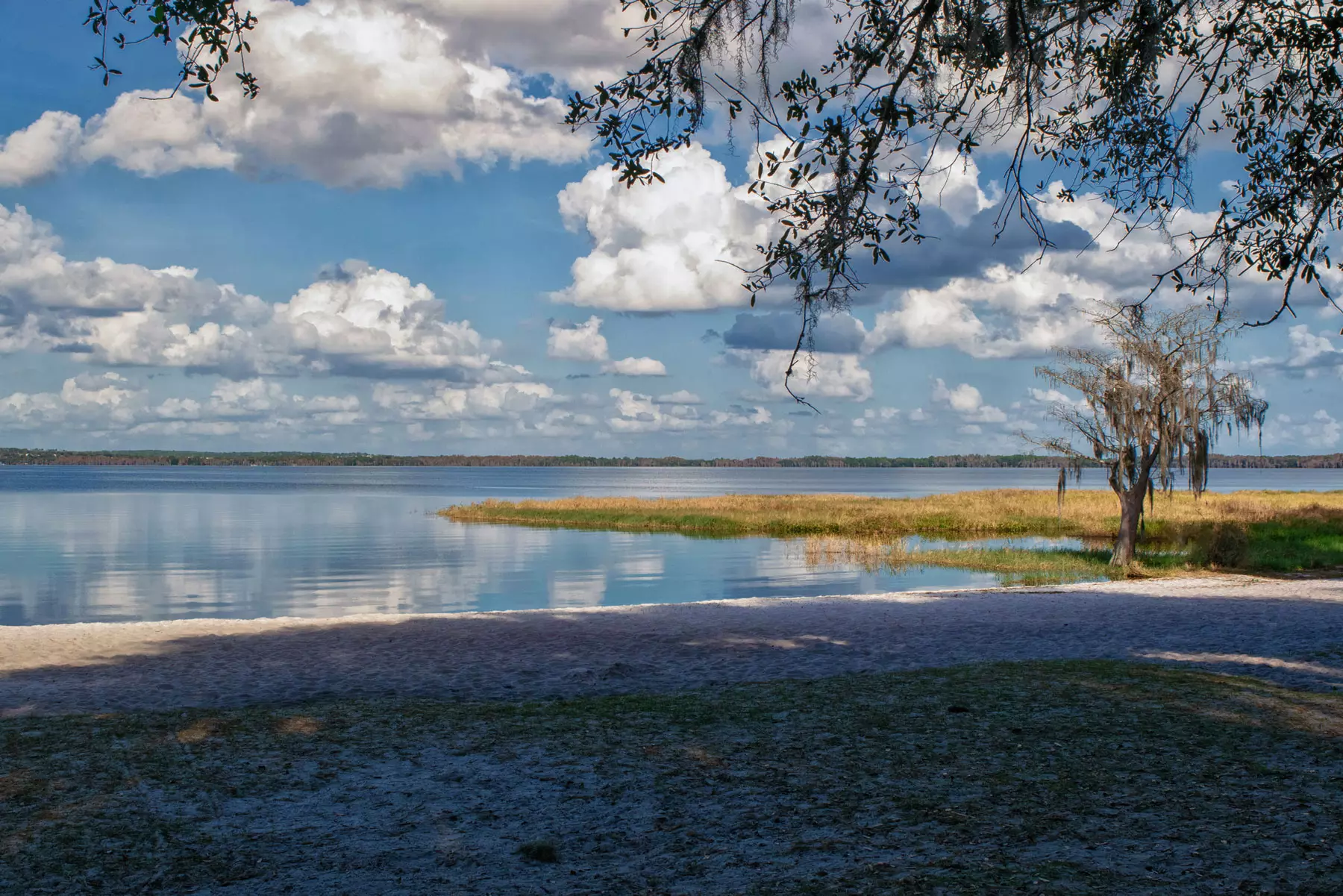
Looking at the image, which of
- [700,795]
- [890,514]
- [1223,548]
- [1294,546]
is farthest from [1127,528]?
[890,514]

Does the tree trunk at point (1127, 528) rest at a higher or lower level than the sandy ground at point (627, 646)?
higher

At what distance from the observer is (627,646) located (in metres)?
15.4

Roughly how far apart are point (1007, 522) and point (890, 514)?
6.06m

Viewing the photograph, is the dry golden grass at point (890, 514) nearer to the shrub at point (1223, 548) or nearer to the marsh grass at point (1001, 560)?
the marsh grass at point (1001, 560)

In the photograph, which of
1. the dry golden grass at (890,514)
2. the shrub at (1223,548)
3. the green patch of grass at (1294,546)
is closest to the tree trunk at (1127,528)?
the shrub at (1223,548)

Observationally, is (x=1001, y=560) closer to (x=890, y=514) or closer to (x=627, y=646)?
(x=890, y=514)

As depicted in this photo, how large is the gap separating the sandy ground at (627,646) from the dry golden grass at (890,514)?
72.4 ft

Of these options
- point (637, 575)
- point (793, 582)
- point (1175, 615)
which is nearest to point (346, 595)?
point (637, 575)

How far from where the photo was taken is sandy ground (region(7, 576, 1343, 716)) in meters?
12.2

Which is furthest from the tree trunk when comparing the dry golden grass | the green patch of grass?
the dry golden grass

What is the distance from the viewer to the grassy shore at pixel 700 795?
589cm

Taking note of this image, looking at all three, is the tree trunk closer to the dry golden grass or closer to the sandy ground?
the sandy ground

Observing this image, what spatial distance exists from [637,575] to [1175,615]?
19.1 metres

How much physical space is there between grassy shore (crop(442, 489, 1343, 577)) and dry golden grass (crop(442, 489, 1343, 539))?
0.09 m
